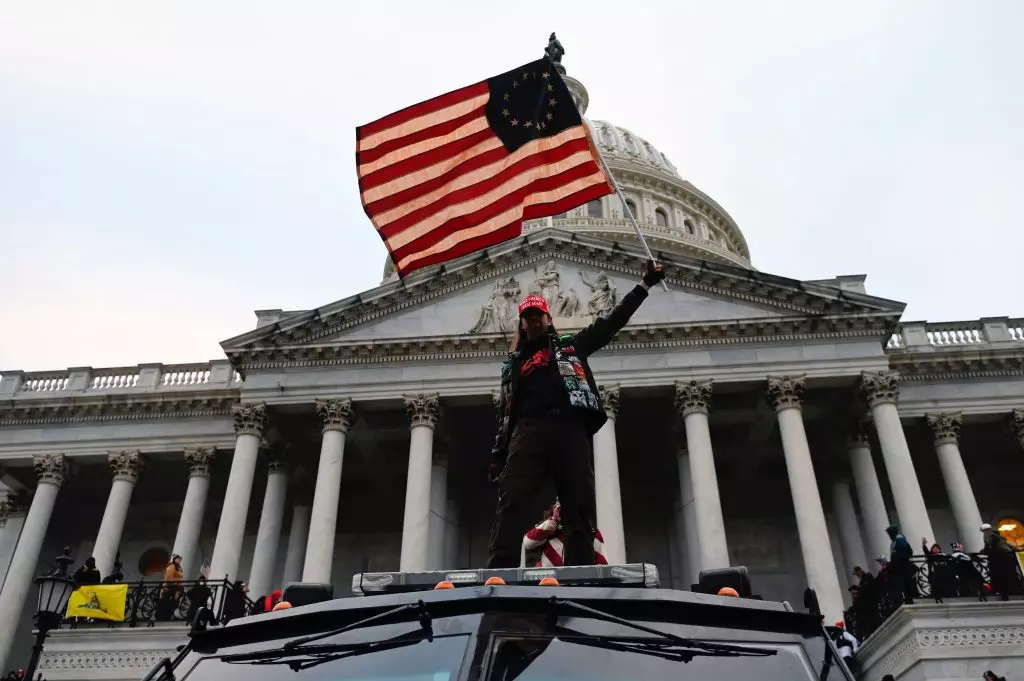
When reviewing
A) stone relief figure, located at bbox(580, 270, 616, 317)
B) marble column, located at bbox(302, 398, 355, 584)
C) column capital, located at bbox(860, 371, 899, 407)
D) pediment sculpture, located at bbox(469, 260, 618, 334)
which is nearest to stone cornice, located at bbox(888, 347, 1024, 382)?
column capital, located at bbox(860, 371, 899, 407)

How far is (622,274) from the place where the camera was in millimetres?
31484

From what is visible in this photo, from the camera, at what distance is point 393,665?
3.60 metres

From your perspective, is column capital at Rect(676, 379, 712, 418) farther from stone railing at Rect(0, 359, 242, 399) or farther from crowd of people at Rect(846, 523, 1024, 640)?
stone railing at Rect(0, 359, 242, 399)

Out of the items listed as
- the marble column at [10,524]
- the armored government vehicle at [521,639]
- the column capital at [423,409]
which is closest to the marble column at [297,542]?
the column capital at [423,409]

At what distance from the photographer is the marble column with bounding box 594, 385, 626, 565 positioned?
25.9 metres

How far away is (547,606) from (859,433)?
2932cm

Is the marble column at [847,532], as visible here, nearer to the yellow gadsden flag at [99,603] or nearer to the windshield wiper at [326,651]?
the yellow gadsden flag at [99,603]

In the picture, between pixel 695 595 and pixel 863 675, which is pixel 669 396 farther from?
pixel 695 595

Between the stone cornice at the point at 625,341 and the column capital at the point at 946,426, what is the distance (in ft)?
14.7

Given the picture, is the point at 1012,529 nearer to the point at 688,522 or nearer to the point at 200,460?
the point at 688,522

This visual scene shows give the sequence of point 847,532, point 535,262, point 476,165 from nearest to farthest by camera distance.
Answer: point 476,165 → point 847,532 → point 535,262

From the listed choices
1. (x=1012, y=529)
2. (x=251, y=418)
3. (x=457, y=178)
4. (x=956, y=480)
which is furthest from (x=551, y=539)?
(x=1012, y=529)

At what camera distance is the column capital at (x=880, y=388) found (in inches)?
1112

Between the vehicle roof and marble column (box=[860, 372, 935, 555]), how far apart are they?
23991mm
